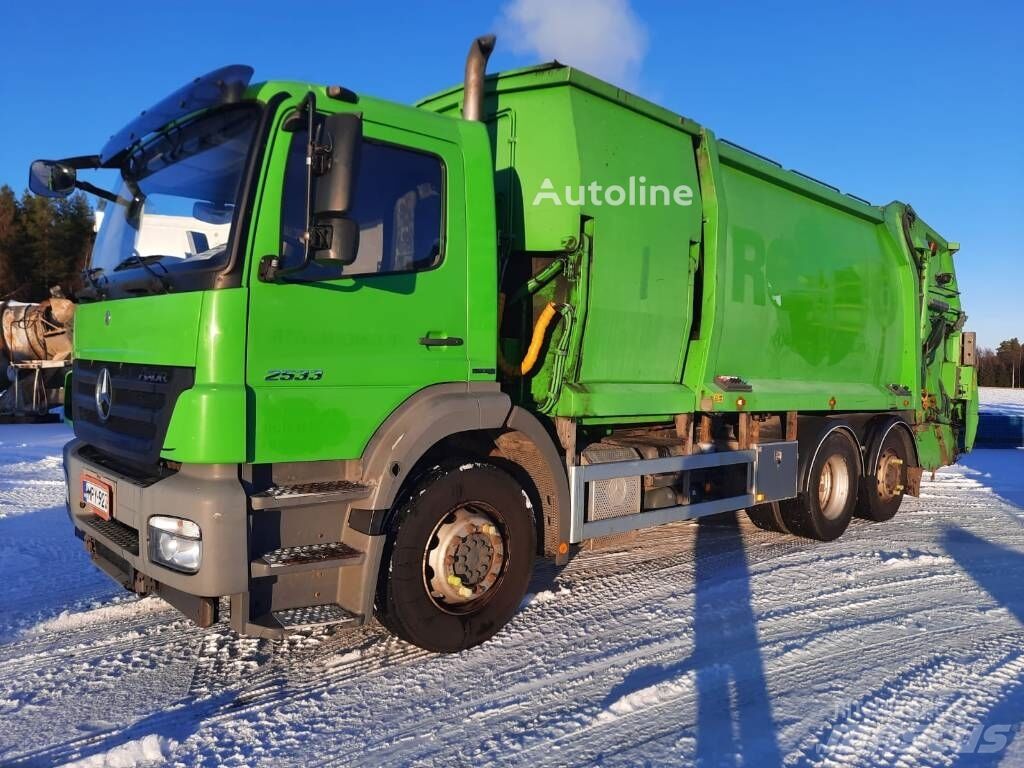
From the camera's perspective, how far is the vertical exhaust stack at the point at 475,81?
4.52 m

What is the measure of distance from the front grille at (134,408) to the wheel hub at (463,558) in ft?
4.67

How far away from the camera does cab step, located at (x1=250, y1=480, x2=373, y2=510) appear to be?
10.9ft

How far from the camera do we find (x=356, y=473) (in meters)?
3.68

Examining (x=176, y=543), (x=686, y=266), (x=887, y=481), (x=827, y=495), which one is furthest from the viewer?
(x=887, y=481)

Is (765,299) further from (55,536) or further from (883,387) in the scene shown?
(55,536)

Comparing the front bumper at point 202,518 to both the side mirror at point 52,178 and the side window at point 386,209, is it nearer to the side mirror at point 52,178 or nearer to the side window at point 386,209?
the side window at point 386,209

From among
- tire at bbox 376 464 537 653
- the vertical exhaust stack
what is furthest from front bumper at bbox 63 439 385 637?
the vertical exhaust stack

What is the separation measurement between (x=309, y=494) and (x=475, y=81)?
2686mm

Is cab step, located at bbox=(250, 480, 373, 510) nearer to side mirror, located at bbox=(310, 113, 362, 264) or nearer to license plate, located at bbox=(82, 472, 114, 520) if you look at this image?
license plate, located at bbox=(82, 472, 114, 520)

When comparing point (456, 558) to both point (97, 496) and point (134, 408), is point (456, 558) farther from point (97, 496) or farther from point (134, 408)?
point (97, 496)

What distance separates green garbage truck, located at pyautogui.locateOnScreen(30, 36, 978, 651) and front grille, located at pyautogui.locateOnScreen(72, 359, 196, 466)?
0.02 meters

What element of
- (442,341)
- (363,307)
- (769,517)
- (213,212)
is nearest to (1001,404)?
(769,517)

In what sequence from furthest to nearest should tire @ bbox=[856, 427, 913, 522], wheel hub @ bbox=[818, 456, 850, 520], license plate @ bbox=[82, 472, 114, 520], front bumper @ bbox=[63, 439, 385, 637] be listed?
tire @ bbox=[856, 427, 913, 522] → wheel hub @ bbox=[818, 456, 850, 520] → license plate @ bbox=[82, 472, 114, 520] → front bumper @ bbox=[63, 439, 385, 637]

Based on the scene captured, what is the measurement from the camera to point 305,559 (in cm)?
340
